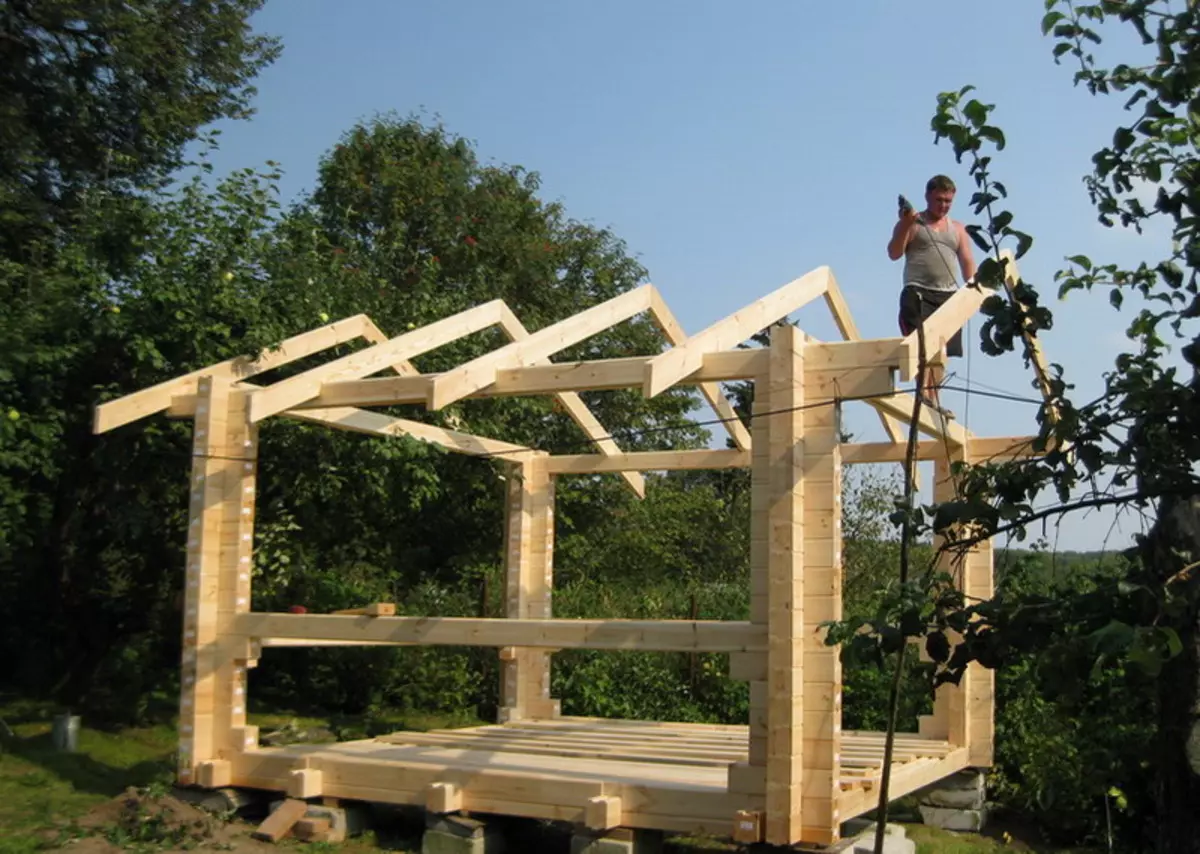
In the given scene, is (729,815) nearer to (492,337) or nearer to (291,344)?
(291,344)

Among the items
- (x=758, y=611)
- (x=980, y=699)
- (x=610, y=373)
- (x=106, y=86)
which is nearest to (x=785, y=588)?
(x=758, y=611)

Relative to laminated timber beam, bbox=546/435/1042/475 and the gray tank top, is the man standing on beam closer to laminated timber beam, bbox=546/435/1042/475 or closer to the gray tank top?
the gray tank top

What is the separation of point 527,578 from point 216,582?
11.0 feet

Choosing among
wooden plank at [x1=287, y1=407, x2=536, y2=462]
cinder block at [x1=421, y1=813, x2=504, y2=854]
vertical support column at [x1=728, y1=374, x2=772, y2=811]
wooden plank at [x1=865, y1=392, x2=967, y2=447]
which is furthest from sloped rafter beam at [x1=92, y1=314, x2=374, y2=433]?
wooden plank at [x1=865, y1=392, x2=967, y2=447]

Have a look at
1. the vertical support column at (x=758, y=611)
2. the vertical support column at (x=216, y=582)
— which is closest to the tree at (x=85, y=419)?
the vertical support column at (x=216, y=582)

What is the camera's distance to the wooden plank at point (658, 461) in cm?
1081

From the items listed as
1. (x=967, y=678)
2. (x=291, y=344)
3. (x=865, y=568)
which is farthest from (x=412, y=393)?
(x=865, y=568)

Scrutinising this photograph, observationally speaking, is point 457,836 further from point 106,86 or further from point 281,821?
point 106,86

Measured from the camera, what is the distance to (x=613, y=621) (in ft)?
23.7

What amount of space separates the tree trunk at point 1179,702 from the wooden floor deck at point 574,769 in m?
3.95

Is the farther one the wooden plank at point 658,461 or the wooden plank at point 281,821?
the wooden plank at point 658,461

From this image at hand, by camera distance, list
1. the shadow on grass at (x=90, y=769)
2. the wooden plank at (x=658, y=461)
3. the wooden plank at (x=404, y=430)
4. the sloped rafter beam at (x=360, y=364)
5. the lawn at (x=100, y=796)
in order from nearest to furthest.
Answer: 1. the lawn at (x=100, y=796)
2. the sloped rafter beam at (x=360, y=364)
3. the shadow on grass at (x=90, y=769)
4. the wooden plank at (x=404, y=430)
5. the wooden plank at (x=658, y=461)

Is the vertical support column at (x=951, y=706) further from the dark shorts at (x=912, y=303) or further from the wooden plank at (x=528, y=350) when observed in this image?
the wooden plank at (x=528, y=350)

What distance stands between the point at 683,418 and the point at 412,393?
1385 centimetres
